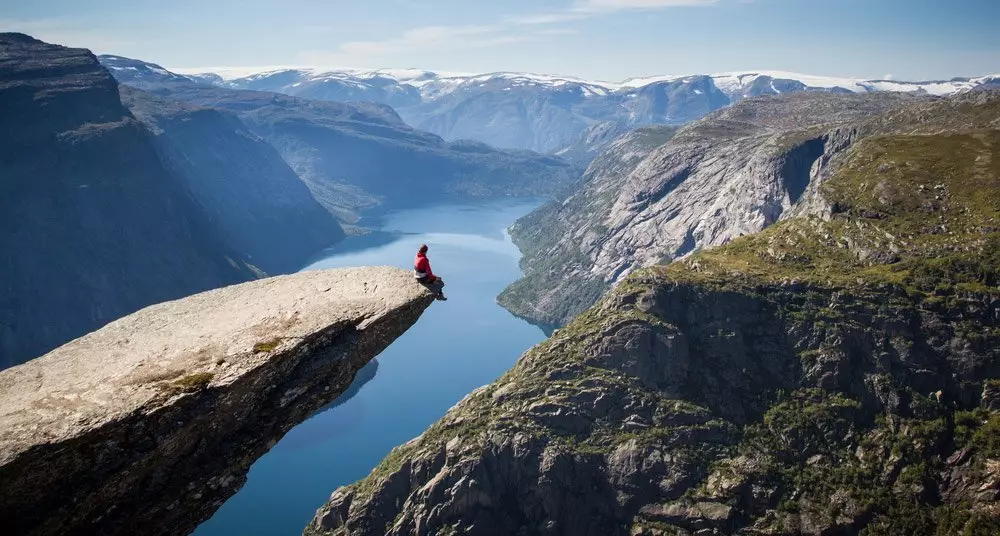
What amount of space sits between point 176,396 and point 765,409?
102 meters

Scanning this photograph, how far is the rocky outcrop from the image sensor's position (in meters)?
18.9

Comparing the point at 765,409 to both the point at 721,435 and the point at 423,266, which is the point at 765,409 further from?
the point at 423,266

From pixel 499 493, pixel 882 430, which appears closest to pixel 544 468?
pixel 499 493

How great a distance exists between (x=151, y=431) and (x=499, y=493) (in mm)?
88101

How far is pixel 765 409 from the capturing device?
103m

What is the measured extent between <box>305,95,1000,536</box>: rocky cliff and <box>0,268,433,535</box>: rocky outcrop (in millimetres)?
79311

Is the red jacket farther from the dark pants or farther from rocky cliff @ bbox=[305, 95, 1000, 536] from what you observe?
rocky cliff @ bbox=[305, 95, 1000, 536]

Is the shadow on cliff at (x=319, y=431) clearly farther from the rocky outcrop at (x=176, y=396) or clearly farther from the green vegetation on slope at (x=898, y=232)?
the rocky outcrop at (x=176, y=396)

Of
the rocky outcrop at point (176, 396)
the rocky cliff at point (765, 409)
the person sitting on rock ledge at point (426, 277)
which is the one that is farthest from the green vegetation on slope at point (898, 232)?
the rocky outcrop at point (176, 396)

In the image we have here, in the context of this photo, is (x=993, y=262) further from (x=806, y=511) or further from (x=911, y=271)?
(x=806, y=511)

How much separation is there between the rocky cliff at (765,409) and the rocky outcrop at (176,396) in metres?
79.3

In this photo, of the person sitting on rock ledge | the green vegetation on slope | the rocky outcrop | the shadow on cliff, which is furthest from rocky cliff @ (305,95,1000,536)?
the rocky outcrop

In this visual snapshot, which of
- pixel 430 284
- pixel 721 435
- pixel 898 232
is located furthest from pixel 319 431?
pixel 430 284

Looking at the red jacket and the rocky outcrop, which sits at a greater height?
the red jacket
